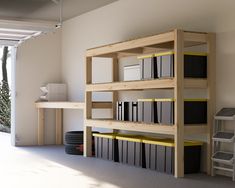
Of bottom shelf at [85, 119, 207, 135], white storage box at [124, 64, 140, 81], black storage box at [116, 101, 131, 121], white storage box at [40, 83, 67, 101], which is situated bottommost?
bottom shelf at [85, 119, 207, 135]

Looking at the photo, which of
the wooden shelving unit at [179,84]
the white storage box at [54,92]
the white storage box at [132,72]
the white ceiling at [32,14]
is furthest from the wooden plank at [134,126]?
the white storage box at [54,92]

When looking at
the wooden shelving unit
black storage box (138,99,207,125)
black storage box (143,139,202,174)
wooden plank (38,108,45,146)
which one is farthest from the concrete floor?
wooden plank (38,108,45,146)

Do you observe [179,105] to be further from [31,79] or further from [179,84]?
[31,79]

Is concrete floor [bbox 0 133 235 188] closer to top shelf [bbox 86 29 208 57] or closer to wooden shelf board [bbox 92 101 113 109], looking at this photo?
wooden shelf board [bbox 92 101 113 109]

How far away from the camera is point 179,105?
18.6ft

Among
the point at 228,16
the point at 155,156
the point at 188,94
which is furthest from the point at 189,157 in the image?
the point at 228,16

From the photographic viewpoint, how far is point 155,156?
6.24m

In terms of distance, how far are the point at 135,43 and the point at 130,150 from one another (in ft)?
5.25

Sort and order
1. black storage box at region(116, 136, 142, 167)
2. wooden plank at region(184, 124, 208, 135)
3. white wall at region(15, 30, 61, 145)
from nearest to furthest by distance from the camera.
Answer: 1. wooden plank at region(184, 124, 208, 135)
2. black storage box at region(116, 136, 142, 167)
3. white wall at region(15, 30, 61, 145)

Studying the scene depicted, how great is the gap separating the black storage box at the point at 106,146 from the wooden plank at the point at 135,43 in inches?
53.2

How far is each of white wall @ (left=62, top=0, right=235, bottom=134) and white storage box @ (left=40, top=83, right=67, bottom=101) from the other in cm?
18

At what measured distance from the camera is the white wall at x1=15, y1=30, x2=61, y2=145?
381 inches

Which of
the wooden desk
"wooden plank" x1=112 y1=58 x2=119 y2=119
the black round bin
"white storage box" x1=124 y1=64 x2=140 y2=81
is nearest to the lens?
"white storage box" x1=124 y1=64 x2=140 y2=81

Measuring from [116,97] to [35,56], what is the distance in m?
2.73
